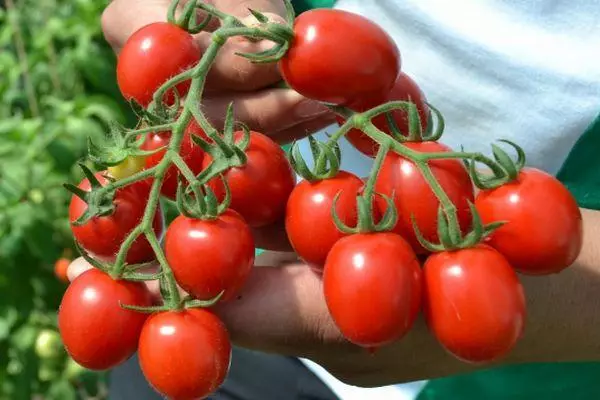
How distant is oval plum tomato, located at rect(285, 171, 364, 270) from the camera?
2.17 ft

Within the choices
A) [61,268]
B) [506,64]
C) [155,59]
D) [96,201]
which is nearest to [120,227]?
[96,201]

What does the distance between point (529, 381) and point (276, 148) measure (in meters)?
0.46

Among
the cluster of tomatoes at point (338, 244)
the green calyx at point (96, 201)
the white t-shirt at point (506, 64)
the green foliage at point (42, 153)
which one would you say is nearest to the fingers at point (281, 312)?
the cluster of tomatoes at point (338, 244)

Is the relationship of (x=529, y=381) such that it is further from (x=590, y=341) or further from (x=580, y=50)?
(x=580, y=50)

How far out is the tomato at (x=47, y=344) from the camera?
1.87 meters

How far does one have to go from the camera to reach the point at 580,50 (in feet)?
2.88

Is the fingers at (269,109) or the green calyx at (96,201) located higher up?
the green calyx at (96,201)

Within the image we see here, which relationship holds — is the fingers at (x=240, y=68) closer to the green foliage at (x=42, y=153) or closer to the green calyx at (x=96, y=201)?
the green calyx at (x=96, y=201)

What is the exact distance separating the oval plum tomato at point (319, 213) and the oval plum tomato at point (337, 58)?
0.23ft

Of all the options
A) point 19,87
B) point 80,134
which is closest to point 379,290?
point 80,134

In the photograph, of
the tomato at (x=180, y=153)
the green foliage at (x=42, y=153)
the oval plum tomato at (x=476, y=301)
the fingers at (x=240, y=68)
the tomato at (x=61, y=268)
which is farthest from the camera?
the tomato at (x=61, y=268)

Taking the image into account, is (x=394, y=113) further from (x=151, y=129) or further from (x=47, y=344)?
(x=47, y=344)

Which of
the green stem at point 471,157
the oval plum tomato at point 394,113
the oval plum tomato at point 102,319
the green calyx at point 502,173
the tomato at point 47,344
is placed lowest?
the tomato at point 47,344

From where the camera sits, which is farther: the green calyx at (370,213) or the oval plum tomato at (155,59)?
the oval plum tomato at (155,59)
